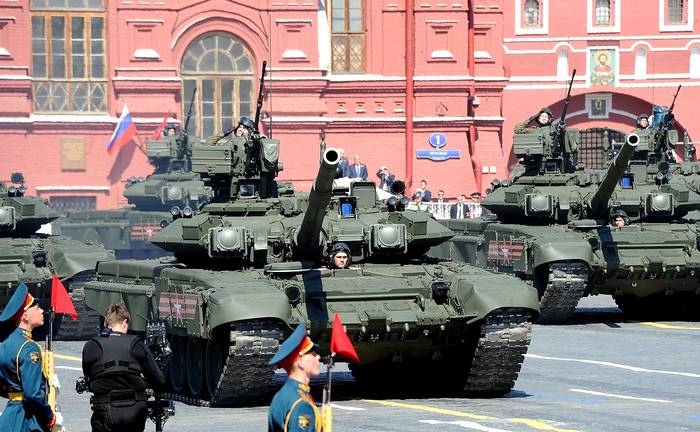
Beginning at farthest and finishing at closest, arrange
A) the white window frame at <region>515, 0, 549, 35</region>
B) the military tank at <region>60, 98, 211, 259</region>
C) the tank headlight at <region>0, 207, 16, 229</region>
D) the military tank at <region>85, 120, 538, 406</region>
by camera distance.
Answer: the white window frame at <region>515, 0, 549, 35</region>
the military tank at <region>60, 98, 211, 259</region>
the tank headlight at <region>0, 207, 16, 229</region>
the military tank at <region>85, 120, 538, 406</region>

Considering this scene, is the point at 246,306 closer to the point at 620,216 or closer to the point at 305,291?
the point at 305,291

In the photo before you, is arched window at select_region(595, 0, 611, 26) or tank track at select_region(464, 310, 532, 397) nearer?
tank track at select_region(464, 310, 532, 397)

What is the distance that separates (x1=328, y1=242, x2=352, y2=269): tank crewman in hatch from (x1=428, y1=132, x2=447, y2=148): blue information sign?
106ft

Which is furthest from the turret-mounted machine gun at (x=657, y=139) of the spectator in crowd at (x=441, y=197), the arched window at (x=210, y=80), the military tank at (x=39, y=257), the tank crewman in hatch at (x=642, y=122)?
the arched window at (x=210, y=80)

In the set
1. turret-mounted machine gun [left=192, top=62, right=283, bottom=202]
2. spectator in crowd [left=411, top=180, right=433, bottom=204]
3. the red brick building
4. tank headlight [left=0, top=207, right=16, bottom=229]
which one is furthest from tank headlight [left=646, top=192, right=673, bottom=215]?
the red brick building

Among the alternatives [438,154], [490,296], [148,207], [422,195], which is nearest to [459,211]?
[422,195]

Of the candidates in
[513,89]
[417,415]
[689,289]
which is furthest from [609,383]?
[513,89]

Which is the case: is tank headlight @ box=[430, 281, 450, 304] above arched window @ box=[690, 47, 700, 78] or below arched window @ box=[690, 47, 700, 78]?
below

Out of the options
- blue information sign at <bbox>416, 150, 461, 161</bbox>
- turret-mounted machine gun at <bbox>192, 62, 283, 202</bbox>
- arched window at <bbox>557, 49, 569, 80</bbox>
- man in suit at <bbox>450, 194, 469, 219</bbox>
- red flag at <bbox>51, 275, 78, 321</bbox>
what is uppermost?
arched window at <bbox>557, 49, 569, 80</bbox>

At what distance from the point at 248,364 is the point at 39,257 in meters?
8.15

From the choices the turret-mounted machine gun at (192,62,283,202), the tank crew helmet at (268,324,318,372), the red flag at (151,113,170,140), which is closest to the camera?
the tank crew helmet at (268,324,318,372)

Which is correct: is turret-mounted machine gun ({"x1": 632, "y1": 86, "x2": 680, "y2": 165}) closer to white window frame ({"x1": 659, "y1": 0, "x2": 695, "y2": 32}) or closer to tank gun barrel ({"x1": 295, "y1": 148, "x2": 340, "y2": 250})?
tank gun barrel ({"x1": 295, "y1": 148, "x2": 340, "y2": 250})

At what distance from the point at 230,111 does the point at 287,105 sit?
1626 millimetres

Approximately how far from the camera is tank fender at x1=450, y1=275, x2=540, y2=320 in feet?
63.1
